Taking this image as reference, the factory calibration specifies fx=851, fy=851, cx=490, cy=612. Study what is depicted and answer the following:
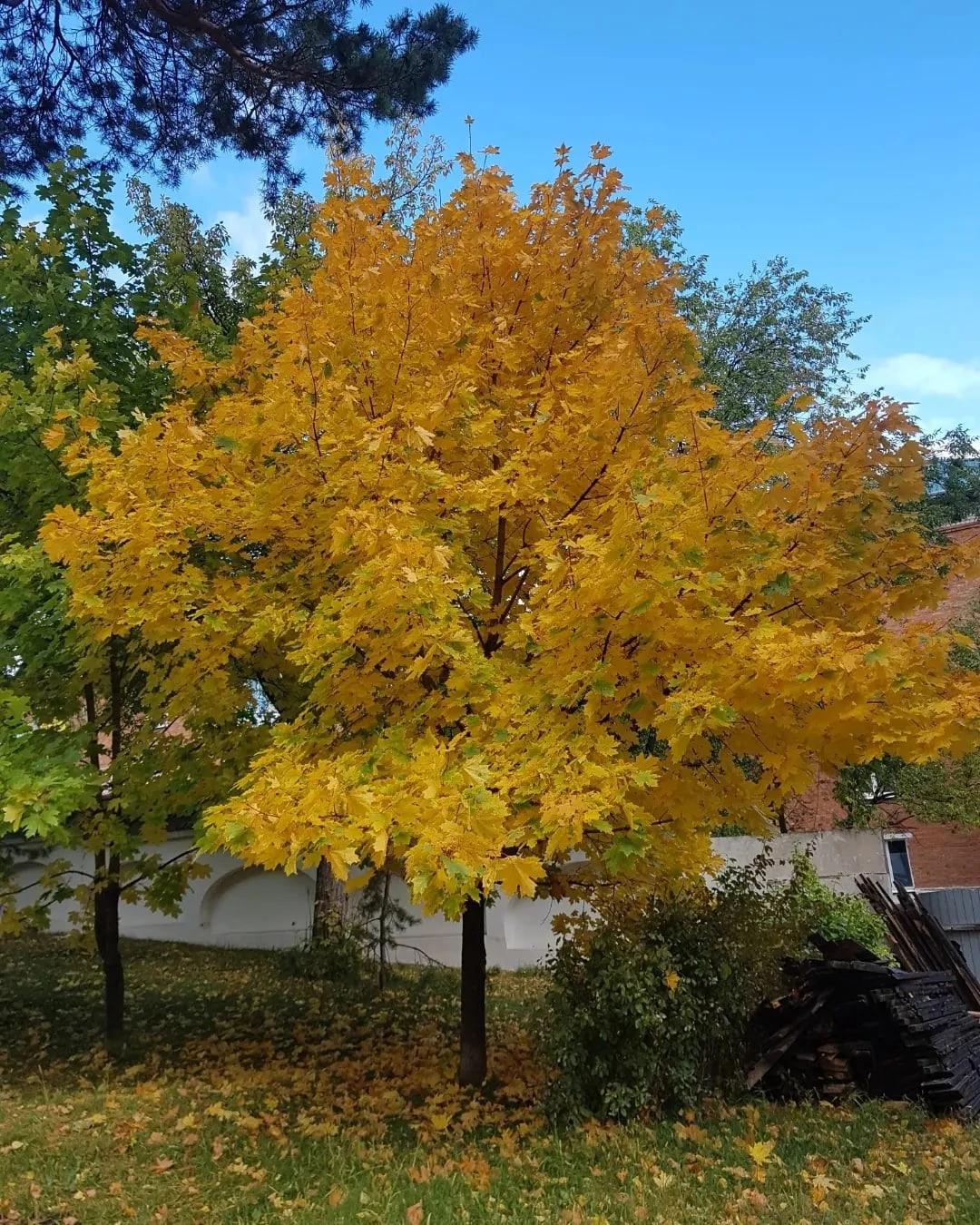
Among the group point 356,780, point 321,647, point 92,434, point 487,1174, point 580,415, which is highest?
point 92,434

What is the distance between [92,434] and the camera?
6.50 meters

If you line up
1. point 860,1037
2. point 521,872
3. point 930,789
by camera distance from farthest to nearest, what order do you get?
1. point 930,789
2. point 860,1037
3. point 521,872

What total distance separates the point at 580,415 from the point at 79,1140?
5485 millimetres

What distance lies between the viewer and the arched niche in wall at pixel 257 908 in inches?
591

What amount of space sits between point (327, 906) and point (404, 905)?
2.00 meters

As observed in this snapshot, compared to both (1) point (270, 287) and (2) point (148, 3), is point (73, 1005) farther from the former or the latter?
(2) point (148, 3)

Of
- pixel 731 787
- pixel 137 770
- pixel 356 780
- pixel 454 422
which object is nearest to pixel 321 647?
pixel 356 780

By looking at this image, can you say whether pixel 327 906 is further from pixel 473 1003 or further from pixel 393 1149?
pixel 393 1149

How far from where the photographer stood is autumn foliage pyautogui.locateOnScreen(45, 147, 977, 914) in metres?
4.02

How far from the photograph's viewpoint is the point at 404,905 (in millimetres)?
14016

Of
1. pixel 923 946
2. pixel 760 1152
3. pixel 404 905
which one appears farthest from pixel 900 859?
pixel 760 1152

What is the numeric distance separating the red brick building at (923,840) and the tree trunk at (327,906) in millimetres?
10648

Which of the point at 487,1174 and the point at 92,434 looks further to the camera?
the point at 92,434

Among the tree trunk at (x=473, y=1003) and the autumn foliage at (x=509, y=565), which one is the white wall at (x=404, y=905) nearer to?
the tree trunk at (x=473, y=1003)
